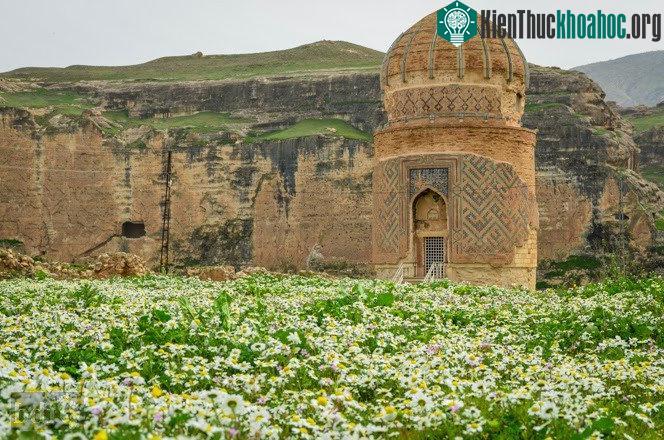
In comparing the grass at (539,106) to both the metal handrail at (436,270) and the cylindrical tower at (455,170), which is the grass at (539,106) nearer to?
the cylindrical tower at (455,170)

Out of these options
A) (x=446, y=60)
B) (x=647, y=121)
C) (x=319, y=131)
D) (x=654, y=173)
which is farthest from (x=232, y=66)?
(x=446, y=60)

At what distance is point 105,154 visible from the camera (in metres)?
64.9

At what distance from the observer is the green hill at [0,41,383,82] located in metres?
77.9

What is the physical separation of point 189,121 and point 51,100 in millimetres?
10208

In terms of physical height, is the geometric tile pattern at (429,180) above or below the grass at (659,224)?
above

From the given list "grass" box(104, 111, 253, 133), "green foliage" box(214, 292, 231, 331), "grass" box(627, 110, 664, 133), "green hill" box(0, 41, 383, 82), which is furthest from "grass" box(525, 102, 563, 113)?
"green foliage" box(214, 292, 231, 331)

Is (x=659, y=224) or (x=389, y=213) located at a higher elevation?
(x=389, y=213)

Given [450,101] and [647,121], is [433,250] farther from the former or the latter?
[647,121]

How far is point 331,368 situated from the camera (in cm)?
798

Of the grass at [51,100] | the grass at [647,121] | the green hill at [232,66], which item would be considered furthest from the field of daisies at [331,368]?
the grass at [647,121]

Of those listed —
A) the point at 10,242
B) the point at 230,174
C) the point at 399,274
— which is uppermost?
the point at 230,174

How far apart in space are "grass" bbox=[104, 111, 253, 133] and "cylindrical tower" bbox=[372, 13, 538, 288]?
4074cm

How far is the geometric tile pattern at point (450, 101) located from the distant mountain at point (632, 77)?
150 meters

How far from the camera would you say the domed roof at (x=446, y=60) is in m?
26.2
